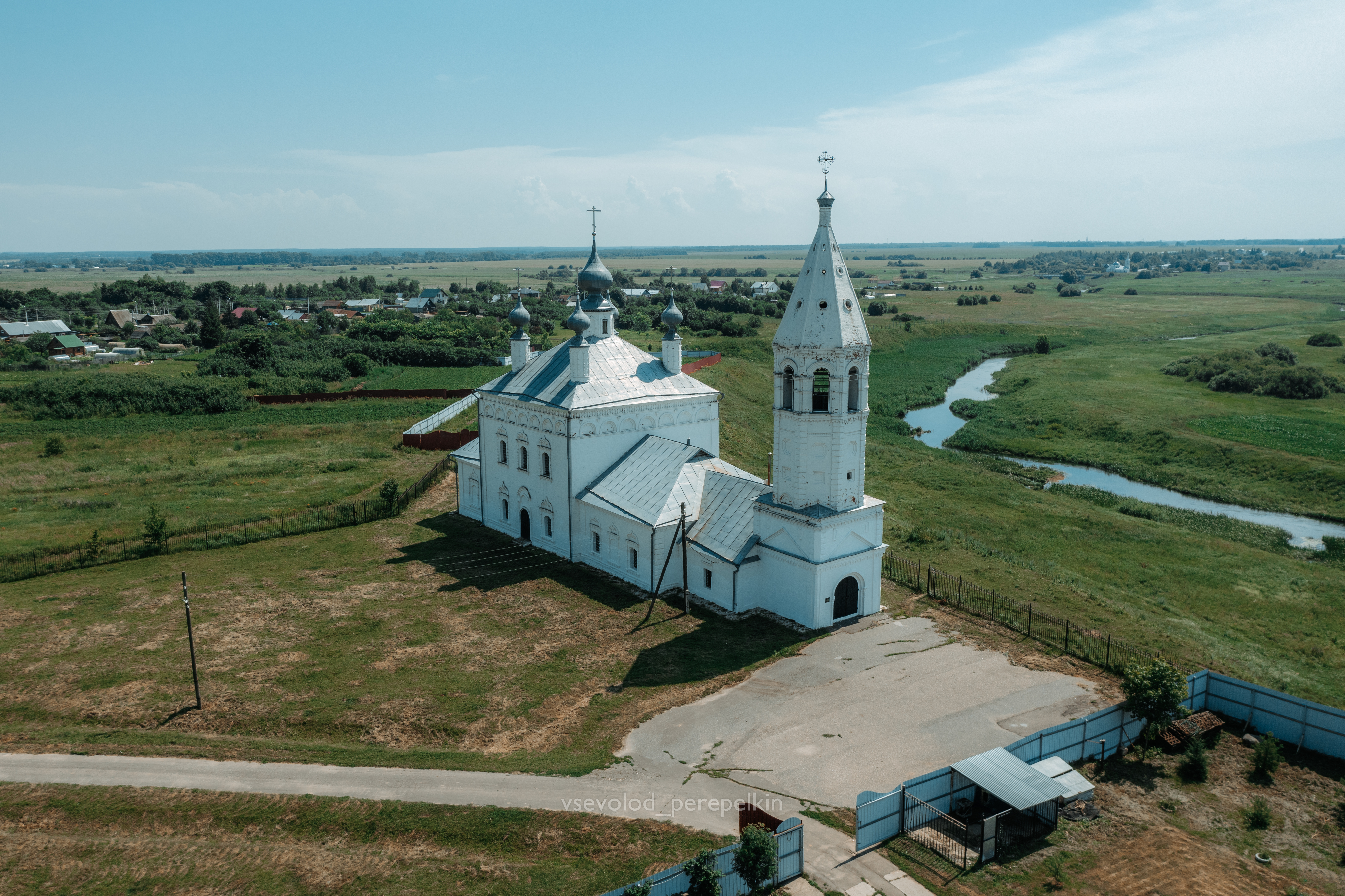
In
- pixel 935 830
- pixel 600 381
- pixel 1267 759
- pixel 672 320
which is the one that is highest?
pixel 672 320

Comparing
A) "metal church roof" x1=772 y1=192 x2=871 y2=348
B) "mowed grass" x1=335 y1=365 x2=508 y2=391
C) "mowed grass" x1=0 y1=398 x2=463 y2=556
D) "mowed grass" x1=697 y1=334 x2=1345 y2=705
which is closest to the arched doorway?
"mowed grass" x1=697 y1=334 x2=1345 y2=705

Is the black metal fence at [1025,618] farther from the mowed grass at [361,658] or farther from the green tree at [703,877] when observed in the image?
the green tree at [703,877]

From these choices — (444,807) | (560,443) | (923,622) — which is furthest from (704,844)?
(560,443)

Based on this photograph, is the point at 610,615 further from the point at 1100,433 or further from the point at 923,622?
the point at 1100,433

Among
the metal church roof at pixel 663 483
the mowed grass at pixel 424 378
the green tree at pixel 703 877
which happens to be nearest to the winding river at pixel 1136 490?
the metal church roof at pixel 663 483

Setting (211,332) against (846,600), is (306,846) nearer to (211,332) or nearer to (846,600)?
(846,600)

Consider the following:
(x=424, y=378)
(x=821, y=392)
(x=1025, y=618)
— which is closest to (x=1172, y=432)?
(x=1025, y=618)
